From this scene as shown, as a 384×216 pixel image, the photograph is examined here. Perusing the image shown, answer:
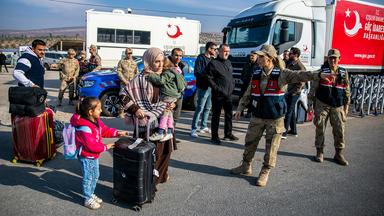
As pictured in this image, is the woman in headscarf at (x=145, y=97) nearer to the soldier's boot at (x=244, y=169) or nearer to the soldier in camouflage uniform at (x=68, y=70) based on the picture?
the soldier's boot at (x=244, y=169)

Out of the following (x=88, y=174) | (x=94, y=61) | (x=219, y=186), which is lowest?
(x=219, y=186)

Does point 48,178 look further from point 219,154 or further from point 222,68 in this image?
point 222,68

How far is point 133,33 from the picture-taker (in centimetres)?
1881

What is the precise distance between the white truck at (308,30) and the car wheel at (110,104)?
3.81m

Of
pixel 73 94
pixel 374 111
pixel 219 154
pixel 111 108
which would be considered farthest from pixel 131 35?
pixel 219 154

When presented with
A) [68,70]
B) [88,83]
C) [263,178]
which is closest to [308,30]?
[88,83]

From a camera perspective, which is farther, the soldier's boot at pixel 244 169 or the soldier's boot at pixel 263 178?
the soldier's boot at pixel 244 169

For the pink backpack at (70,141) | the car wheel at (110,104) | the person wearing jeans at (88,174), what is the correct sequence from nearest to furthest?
the pink backpack at (70,141)
the person wearing jeans at (88,174)
the car wheel at (110,104)

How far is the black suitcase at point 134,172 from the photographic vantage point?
332cm

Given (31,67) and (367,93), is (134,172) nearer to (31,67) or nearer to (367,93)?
(31,67)


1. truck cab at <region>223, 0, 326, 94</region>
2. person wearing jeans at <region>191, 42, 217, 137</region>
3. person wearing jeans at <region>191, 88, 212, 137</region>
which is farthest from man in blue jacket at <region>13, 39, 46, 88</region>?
truck cab at <region>223, 0, 326, 94</region>

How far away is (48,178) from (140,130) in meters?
1.59

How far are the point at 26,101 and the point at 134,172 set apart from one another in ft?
7.38

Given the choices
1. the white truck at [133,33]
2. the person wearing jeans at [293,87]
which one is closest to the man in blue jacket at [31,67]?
the person wearing jeans at [293,87]
